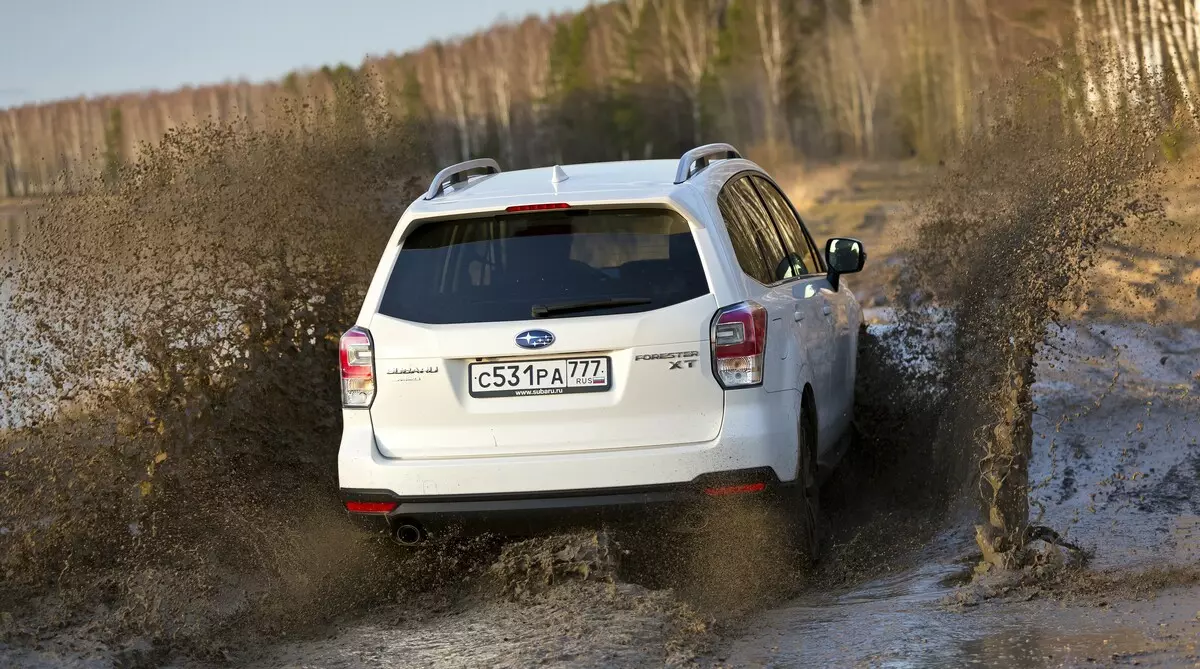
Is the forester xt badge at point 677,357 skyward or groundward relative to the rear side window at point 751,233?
groundward

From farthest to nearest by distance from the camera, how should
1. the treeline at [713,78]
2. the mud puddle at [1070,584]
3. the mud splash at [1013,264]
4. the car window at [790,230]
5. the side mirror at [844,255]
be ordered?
the treeline at [713,78], the side mirror at [844,255], the car window at [790,230], the mud splash at [1013,264], the mud puddle at [1070,584]

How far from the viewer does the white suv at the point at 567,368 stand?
17.6 ft

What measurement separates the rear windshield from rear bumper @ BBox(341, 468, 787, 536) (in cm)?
66

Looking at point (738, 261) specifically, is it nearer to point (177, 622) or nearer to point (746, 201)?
point (746, 201)

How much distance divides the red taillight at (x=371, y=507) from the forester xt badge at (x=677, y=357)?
110 cm

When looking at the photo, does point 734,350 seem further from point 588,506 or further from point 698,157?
point 698,157

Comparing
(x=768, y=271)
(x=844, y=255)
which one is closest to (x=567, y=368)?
(x=768, y=271)

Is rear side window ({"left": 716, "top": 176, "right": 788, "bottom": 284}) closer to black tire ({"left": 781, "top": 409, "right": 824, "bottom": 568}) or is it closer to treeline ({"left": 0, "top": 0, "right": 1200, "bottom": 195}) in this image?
black tire ({"left": 781, "top": 409, "right": 824, "bottom": 568})

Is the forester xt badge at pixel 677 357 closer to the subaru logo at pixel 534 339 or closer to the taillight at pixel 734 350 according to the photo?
the taillight at pixel 734 350

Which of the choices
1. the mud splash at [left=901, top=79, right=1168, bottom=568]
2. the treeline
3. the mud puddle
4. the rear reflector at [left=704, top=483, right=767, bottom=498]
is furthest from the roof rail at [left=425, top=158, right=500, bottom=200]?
the treeline

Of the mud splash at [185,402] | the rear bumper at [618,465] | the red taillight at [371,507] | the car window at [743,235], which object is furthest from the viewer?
the mud splash at [185,402]

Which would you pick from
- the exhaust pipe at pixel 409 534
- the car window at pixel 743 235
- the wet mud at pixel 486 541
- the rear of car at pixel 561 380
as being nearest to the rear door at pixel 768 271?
the car window at pixel 743 235

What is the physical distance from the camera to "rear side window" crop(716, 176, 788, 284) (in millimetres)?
5941

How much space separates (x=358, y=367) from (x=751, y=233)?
1.80 meters
